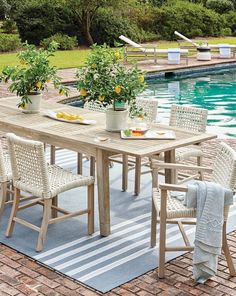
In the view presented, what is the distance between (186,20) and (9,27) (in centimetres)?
918

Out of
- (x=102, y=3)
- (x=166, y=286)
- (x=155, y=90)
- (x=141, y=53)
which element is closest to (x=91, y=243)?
(x=166, y=286)

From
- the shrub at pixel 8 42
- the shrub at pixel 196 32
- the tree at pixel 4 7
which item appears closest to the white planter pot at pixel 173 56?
the shrub at pixel 8 42

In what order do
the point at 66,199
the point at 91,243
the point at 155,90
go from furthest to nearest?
the point at 155,90 → the point at 66,199 → the point at 91,243

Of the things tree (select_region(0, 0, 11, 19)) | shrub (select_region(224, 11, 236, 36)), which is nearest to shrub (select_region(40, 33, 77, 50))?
tree (select_region(0, 0, 11, 19))

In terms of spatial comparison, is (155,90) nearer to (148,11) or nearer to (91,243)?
(91,243)

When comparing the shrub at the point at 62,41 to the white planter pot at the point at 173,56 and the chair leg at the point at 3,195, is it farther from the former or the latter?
the chair leg at the point at 3,195

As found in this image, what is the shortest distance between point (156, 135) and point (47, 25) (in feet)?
66.2

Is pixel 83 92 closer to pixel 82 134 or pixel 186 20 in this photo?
pixel 82 134

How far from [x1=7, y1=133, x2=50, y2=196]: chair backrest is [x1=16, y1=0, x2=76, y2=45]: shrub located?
2011cm

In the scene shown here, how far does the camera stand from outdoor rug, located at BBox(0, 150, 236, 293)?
429 cm

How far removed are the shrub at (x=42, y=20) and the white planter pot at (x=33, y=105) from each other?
61.7ft

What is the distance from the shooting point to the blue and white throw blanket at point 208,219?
406 centimetres

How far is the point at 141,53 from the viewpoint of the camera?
19203mm

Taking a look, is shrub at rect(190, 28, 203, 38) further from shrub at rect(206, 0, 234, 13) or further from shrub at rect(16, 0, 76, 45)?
shrub at rect(16, 0, 76, 45)
